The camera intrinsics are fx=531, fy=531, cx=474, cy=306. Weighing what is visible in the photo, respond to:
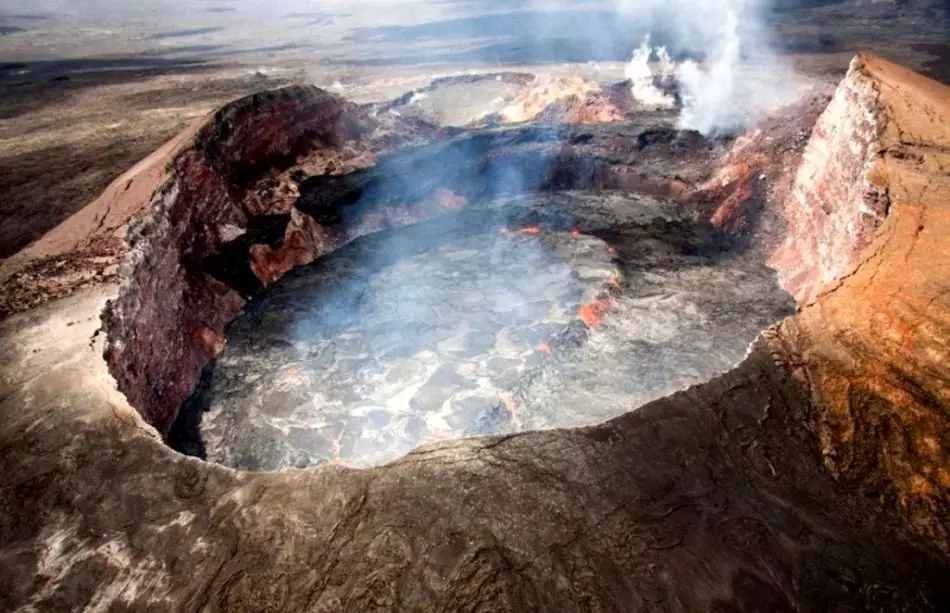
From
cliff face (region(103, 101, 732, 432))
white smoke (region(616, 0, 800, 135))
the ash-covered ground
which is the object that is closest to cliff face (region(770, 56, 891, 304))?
the ash-covered ground

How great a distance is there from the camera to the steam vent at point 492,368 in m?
2.73

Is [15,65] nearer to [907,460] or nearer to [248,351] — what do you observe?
[248,351]

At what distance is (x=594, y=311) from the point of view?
7488mm

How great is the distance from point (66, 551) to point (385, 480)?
5.79 ft

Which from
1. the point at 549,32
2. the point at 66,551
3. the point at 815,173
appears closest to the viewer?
the point at 66,551

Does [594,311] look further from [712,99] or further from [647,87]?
[647,87]

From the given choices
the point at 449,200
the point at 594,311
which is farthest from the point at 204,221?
the point at 594,311

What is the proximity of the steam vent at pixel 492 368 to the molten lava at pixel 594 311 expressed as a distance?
70 mm

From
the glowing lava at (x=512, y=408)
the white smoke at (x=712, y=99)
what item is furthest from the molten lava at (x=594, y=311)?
the white smoke at (x=712, y=99)

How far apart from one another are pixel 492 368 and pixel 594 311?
1.79m

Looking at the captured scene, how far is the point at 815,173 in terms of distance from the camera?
8344mm

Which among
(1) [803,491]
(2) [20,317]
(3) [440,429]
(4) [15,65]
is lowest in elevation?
(3) [440,429]

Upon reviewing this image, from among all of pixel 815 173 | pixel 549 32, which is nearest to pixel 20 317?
pixel 815 173

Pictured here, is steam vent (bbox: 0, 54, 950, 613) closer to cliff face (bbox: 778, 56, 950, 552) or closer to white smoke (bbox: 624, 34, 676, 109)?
cliff face (bbox: 778, 56, 950, 552)
